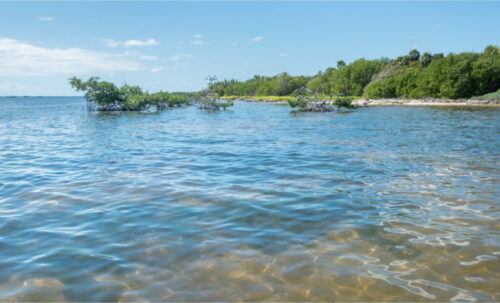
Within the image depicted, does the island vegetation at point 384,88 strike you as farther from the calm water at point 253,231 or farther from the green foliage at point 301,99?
the calm water at point 253,231

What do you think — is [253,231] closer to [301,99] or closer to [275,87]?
[301,99]

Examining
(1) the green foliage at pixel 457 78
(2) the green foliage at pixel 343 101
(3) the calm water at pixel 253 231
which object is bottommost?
(3) the calm water at pixel 253 231

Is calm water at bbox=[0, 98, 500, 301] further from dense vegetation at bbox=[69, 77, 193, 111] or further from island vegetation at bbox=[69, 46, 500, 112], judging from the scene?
dense vegetation at bbox=[69, 77, 193, 111]

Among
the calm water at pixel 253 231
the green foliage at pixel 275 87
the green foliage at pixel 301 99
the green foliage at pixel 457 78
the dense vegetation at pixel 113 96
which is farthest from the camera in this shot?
the green foliage at pixel 275 87

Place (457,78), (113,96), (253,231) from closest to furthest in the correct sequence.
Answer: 1. (253,231)
2. (113,96)
3. (457,78)

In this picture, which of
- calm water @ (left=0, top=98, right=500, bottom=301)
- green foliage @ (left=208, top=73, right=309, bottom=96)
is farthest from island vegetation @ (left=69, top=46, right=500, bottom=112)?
calm water @ (left=0, top=98, right=500, bottom=301)

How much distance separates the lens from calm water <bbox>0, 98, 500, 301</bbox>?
4922 mm

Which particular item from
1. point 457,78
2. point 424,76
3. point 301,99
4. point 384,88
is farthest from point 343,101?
point 384,88

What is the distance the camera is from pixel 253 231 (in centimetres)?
689

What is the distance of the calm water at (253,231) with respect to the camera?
4922 mm

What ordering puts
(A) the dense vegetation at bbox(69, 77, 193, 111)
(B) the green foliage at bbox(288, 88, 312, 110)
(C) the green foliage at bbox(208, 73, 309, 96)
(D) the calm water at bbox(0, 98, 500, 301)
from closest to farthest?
(D) the calm water at bbox(0, 98, 500, 301), (B) the green foliage at bbox(288, 88, 312, 110), (A) the dense vegetation at bbox(69, 77, 193, 111), (C) the green foliage at bbox(208, 73, 309, 96)

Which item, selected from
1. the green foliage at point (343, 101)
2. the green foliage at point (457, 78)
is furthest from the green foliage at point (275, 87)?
the green foliage at point (343, 101)

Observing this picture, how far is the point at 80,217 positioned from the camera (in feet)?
25.5

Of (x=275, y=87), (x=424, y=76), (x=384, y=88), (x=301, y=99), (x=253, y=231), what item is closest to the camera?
(x=253, y=231)
